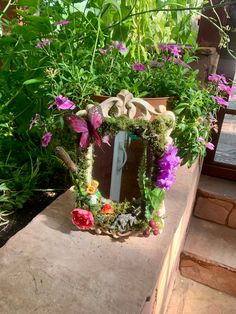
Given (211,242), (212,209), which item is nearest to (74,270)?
(211,242)

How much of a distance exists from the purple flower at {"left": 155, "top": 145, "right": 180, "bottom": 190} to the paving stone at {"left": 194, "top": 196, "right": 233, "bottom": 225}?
122cm

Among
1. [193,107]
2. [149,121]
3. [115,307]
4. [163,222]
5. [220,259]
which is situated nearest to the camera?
[115,307]

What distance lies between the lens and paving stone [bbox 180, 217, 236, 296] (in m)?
1.58

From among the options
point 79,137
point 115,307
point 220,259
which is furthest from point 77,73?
point 220,259

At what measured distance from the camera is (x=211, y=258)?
1601 millimetres

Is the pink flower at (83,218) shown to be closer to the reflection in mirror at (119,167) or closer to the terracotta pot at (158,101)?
the reflection in mirror at (119,167)

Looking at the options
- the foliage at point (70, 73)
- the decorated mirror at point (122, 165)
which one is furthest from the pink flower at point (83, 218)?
the foliage at point (70, 73)

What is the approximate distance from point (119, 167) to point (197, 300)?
3.78ft

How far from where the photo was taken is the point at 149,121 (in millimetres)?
676

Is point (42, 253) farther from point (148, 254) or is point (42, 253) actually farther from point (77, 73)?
point (77, 73)

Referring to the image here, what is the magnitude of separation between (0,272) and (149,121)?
496 millimetres

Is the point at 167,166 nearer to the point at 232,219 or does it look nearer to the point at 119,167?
the point at 119,167

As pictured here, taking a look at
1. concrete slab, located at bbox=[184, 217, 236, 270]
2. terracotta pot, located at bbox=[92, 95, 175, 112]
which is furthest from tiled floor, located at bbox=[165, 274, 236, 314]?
terracotta pot, located at bbox=[92, 95, 175, 112]

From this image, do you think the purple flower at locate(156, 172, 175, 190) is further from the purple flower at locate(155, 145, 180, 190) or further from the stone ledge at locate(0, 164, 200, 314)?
the stone ledge at locate(0, 164, 200, 314)
